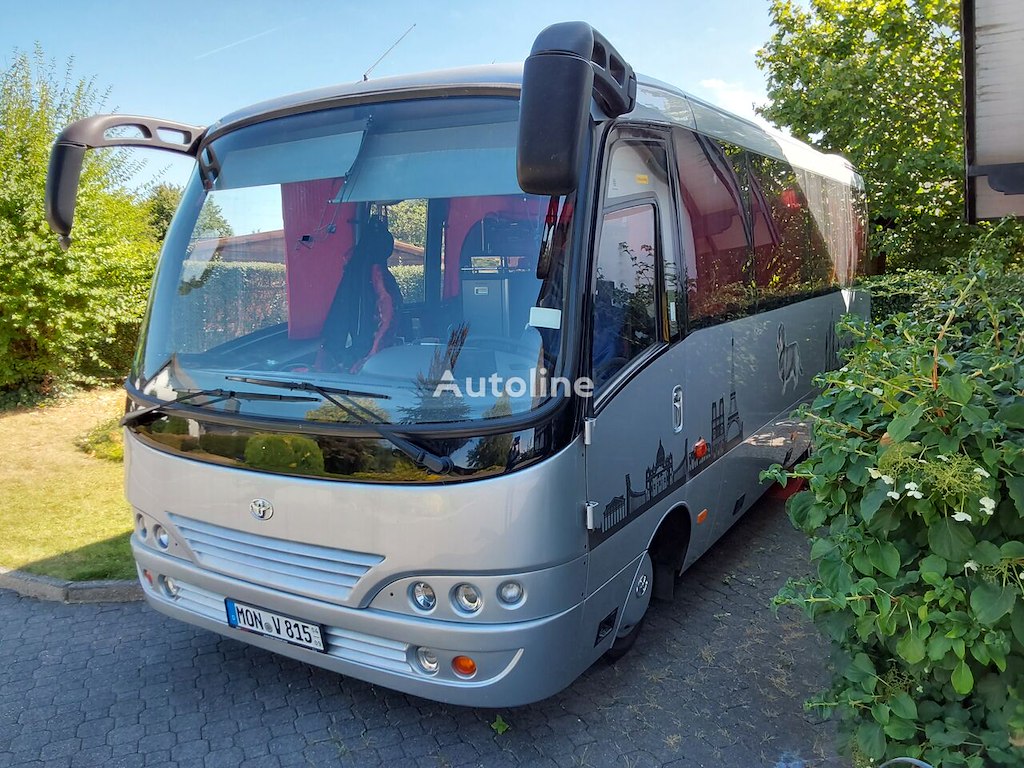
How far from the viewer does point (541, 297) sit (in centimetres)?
297

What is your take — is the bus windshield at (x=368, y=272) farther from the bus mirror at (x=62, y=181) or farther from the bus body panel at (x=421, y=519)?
the bus mirror at (x=62, y=181)

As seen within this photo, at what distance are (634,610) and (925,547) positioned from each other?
1642mm

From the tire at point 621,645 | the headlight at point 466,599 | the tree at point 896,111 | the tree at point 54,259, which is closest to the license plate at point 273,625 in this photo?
the headlight at point 466,599

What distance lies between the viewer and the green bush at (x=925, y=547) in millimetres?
2289

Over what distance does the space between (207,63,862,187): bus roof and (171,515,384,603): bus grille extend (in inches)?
79.8

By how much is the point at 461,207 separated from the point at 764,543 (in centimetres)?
403

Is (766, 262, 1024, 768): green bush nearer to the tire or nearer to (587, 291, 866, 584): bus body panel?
(587, 291, 866, 584): bus body panel

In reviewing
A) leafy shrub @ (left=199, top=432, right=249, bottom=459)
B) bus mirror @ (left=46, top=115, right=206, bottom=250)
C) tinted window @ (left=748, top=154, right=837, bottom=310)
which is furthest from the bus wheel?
bus mirror @ (left=46, top=115, right=206, bottom=250)

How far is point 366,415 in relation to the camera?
294cm

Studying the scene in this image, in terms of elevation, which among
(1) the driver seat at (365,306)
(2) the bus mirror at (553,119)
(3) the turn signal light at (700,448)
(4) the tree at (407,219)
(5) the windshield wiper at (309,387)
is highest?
(2) the bus mirror at (553,119)

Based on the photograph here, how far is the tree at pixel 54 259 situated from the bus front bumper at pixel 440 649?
8133mm

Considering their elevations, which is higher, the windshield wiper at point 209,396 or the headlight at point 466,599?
the windshield wiper at point 209,396

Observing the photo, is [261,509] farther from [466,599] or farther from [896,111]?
[896,111]

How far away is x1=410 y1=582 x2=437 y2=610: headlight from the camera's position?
2.97 metres
